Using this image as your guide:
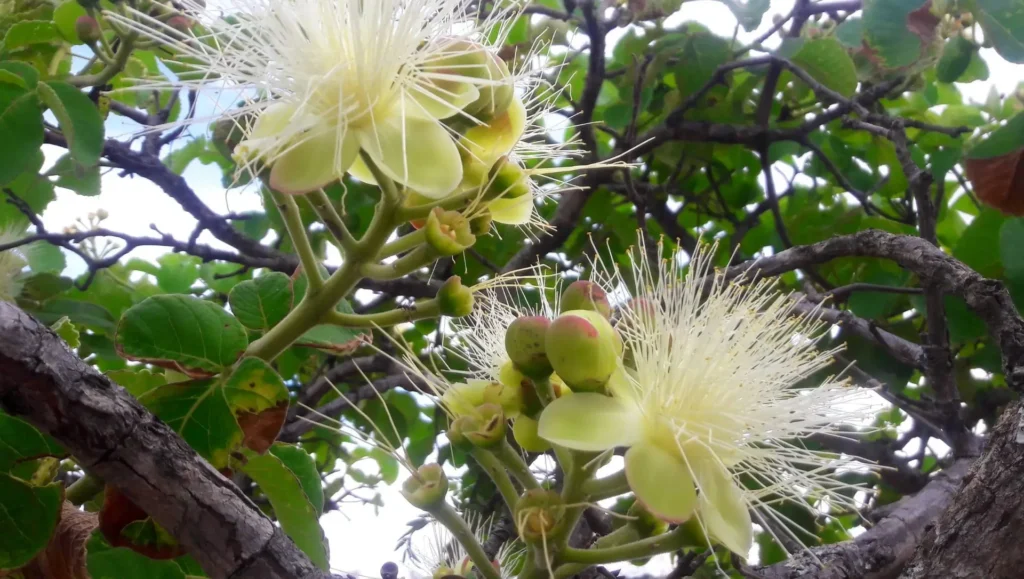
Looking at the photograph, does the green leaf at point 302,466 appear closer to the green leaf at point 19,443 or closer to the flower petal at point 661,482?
the green leaf at point 19,443

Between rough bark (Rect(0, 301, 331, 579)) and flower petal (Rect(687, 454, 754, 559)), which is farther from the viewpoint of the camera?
flower petal (Rect(687, 454, 754, 559))

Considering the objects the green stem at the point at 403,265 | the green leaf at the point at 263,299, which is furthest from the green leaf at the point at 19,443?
the green stem at the point at 403,265

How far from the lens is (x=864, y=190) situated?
5.96 feet

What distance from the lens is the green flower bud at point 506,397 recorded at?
2.76 ft

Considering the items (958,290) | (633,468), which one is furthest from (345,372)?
(958,290)

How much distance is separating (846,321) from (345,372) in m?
0.94

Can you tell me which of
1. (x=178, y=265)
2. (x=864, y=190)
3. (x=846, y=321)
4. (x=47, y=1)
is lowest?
(x=178, y=265)

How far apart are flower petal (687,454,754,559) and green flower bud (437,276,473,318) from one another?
276 mm

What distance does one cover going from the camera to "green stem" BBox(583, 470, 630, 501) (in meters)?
0.78

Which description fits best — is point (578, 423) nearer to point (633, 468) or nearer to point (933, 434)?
point (633, 468)

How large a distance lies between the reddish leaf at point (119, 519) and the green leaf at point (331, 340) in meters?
0.25

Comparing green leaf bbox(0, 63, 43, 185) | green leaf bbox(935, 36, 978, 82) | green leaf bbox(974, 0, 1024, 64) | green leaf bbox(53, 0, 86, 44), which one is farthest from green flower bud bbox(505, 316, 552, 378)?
green leaf bbox(935, 36, 978, 82)

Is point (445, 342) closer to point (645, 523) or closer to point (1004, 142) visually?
point (645, 523)

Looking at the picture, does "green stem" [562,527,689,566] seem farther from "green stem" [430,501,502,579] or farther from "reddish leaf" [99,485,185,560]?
"reddish leaf" [99,485,185,560]
